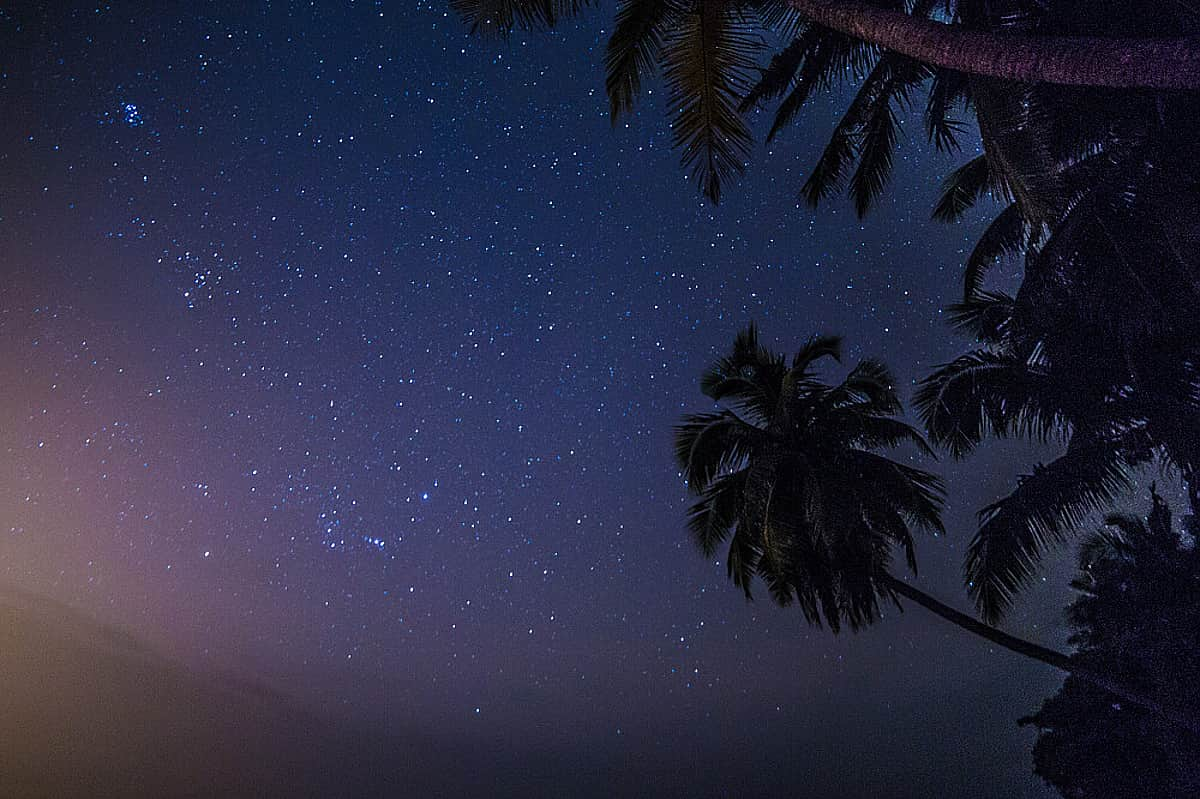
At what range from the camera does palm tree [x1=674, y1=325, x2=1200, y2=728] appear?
11.3m

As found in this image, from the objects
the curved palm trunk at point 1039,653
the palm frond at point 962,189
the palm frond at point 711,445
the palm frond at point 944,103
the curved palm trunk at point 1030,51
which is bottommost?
the curved palm trunk at point 1039,653

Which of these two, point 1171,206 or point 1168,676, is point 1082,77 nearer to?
point 1171,206

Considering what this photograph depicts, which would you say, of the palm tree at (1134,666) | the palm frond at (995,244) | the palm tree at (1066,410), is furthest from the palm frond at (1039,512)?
the palm frond at (995,244)

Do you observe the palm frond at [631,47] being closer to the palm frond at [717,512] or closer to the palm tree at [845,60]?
the palm tree at [845,60]

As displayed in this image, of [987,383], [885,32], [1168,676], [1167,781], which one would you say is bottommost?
[1167,781]

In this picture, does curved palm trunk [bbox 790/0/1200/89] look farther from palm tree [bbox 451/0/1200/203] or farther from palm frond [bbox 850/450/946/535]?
palm frond [bbox 850/450/946/535]

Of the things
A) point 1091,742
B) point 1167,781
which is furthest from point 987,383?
point 1091,742

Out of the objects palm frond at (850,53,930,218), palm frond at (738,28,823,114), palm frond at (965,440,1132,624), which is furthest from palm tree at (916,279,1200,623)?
palm frond at (738,28,823,114)

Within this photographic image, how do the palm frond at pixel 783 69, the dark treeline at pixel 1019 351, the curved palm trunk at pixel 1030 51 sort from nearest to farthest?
1. the curved palm trunk at pixel 1030 51
2. the dark treeline at pixel 1019 351
3. the palm frond at pixel 783 69

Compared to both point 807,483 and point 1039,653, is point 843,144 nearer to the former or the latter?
point 807,483

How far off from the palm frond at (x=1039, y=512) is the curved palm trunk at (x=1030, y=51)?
282 inches

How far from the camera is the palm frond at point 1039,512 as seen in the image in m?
9.46

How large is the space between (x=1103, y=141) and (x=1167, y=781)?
9.16m

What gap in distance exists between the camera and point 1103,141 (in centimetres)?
716
